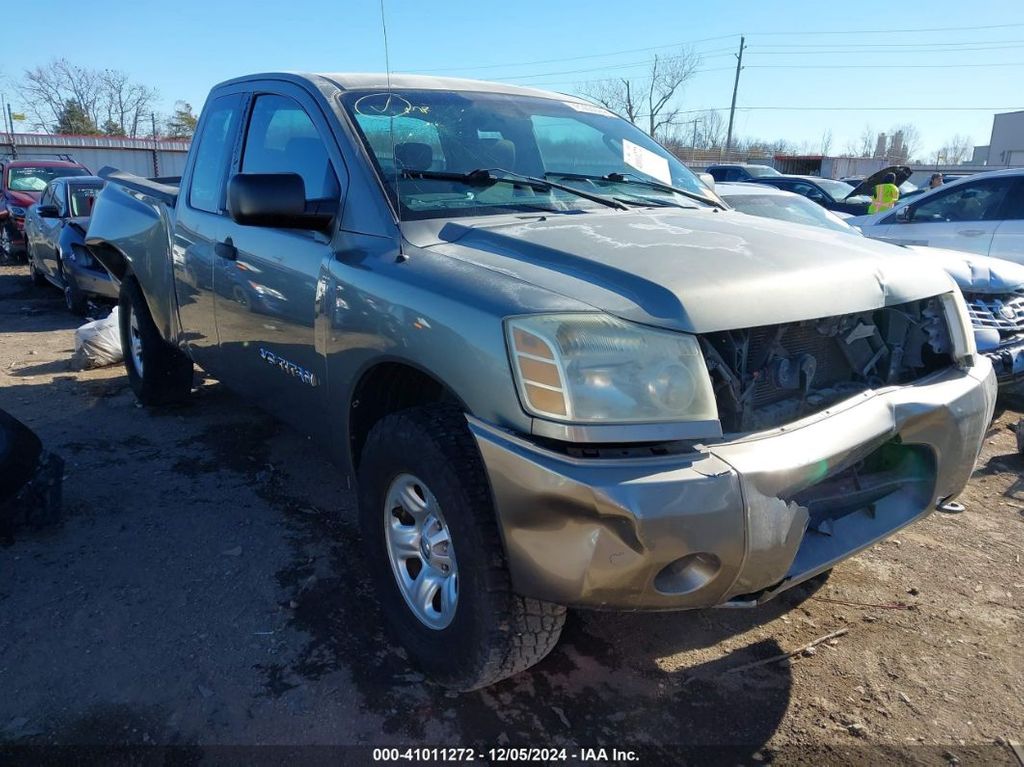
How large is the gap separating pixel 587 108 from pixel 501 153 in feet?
2.95

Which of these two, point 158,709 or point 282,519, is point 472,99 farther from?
A: point 158,709

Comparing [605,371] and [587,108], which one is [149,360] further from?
[605,371]

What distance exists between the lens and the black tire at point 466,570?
2.12 m

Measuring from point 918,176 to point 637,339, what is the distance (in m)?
41.6

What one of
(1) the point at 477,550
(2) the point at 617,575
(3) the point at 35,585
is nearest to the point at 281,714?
(1) the point at 477,550

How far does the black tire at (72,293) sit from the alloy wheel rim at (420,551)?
281 inches

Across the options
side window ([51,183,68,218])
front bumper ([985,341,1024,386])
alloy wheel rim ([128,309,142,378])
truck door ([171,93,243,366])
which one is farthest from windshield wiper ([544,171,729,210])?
side window ([51,183,68,218])

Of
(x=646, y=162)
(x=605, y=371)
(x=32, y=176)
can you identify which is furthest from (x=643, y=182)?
(x=32, y=176)

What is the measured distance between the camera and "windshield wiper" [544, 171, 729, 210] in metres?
3.29

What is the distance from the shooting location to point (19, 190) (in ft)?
43.7

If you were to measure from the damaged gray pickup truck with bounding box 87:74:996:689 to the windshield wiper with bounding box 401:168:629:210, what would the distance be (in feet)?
0.04

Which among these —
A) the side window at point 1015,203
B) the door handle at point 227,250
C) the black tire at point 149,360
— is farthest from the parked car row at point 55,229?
the side window at point 1015,203

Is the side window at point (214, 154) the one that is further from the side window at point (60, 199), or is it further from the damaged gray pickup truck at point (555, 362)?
the side window at point (60, 199)

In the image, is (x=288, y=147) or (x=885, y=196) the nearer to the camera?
(x=288, y=147)
